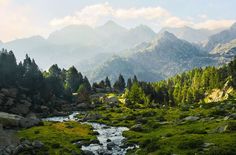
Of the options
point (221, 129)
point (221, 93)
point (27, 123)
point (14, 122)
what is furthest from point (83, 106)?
point (221, 129)

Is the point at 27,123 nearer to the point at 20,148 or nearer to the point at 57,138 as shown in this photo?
the point at 57,138

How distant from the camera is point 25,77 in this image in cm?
17475

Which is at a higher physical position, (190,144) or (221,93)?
(190,144)

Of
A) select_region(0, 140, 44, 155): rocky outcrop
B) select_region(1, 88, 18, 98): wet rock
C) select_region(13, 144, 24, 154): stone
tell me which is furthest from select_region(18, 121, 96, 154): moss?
select_region(1, 88, 18, 98): wet rock

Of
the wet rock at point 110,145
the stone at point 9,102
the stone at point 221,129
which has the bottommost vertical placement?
the wet rock at point 110,145

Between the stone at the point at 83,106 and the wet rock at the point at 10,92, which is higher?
the wet rock at the point at 10,92

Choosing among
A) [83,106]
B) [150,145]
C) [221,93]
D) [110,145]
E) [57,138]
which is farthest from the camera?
[221,93]

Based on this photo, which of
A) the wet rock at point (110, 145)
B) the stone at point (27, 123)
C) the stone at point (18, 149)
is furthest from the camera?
the stone at point (27, 123)

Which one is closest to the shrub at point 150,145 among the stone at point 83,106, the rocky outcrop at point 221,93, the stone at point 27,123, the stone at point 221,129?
the stone at point 221,129

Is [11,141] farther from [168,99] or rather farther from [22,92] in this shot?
[168,99]

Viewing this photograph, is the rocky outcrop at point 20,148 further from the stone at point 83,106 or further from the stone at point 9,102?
the stone at point 83,106

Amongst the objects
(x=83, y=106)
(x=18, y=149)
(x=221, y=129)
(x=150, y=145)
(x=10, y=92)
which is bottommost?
(x=83, y=106)

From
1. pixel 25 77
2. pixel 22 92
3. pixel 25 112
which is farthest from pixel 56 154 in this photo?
pixel 25 77

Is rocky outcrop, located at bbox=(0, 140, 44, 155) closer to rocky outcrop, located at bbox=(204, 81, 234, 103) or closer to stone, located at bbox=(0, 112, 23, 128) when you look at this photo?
stone, located at bbox=(0, 112, 23, 128)
